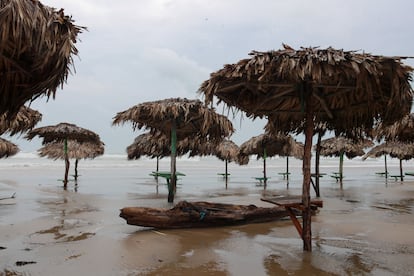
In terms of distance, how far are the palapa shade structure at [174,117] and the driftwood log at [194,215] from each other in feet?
9.79

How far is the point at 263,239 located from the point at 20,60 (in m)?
4.01

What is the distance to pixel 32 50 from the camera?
9.90ft

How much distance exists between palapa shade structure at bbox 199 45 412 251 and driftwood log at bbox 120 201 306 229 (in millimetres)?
1704

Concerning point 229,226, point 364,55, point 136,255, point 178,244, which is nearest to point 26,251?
point 136,255

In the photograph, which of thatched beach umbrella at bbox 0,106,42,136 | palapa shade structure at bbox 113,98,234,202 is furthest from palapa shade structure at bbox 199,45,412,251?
thatched beach umbrella at bbox 0,106,42,136

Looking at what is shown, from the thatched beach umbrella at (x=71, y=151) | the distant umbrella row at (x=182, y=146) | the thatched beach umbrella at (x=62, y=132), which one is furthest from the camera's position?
the thatched beach umbrella at (x=71, y=151)

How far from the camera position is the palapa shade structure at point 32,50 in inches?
109

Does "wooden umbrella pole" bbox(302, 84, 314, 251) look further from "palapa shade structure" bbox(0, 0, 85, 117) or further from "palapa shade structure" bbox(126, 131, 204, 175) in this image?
"palapa shade structure" bbox(126, 131, 204, 175)

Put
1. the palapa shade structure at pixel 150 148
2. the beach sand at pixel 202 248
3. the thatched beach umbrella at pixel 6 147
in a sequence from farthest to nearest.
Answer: the palapa shade structure at pixel 150 148 < the thatched beach umbrella at pixel 6 147 < the beach sand at pixel 202 248

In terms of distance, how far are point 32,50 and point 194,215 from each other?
3.77 meters

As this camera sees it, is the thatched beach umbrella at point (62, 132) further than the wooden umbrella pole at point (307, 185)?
Yes

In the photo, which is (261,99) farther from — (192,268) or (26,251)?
(26,251)

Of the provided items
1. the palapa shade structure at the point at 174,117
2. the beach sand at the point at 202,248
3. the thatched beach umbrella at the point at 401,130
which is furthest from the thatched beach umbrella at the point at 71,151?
the thatched beach umbrella at the point at 401,130

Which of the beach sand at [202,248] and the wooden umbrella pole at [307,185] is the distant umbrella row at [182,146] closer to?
the beach sand at [202,248]
